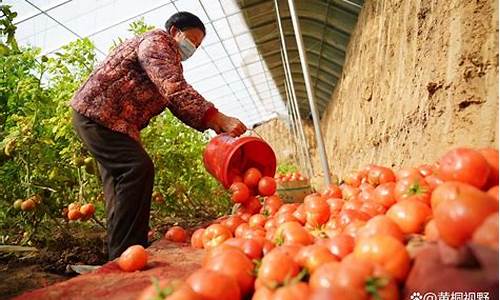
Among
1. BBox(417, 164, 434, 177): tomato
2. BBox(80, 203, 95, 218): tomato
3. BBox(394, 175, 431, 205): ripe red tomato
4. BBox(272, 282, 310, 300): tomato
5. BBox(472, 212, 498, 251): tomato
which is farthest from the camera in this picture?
BBox(80, 203, 95, 218): tomato

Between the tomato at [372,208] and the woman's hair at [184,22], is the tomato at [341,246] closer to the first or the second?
the tomato at [372,208]

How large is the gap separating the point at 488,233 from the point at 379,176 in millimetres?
1752

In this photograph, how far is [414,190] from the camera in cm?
184

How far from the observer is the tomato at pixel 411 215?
58.7 inches

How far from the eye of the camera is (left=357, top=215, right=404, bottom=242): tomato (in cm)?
135

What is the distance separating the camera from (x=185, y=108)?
285 cm

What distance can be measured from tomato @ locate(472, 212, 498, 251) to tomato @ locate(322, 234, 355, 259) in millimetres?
491

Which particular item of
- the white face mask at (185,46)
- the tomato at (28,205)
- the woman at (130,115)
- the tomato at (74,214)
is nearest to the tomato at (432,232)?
the woman at (130,115)

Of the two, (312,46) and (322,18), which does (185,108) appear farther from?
(312,46)

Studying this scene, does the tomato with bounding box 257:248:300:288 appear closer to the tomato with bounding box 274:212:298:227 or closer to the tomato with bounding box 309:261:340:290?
the tomato with bounding box 309:261:340:290

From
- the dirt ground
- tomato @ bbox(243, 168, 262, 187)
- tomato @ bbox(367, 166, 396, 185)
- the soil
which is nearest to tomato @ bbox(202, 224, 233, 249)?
tomato @ bbox(243, 168, 262, 187)

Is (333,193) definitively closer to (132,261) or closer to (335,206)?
(335,206)

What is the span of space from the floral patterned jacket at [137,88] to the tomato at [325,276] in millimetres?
1940

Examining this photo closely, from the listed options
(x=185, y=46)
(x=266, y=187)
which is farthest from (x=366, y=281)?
(x=185, y=46)
